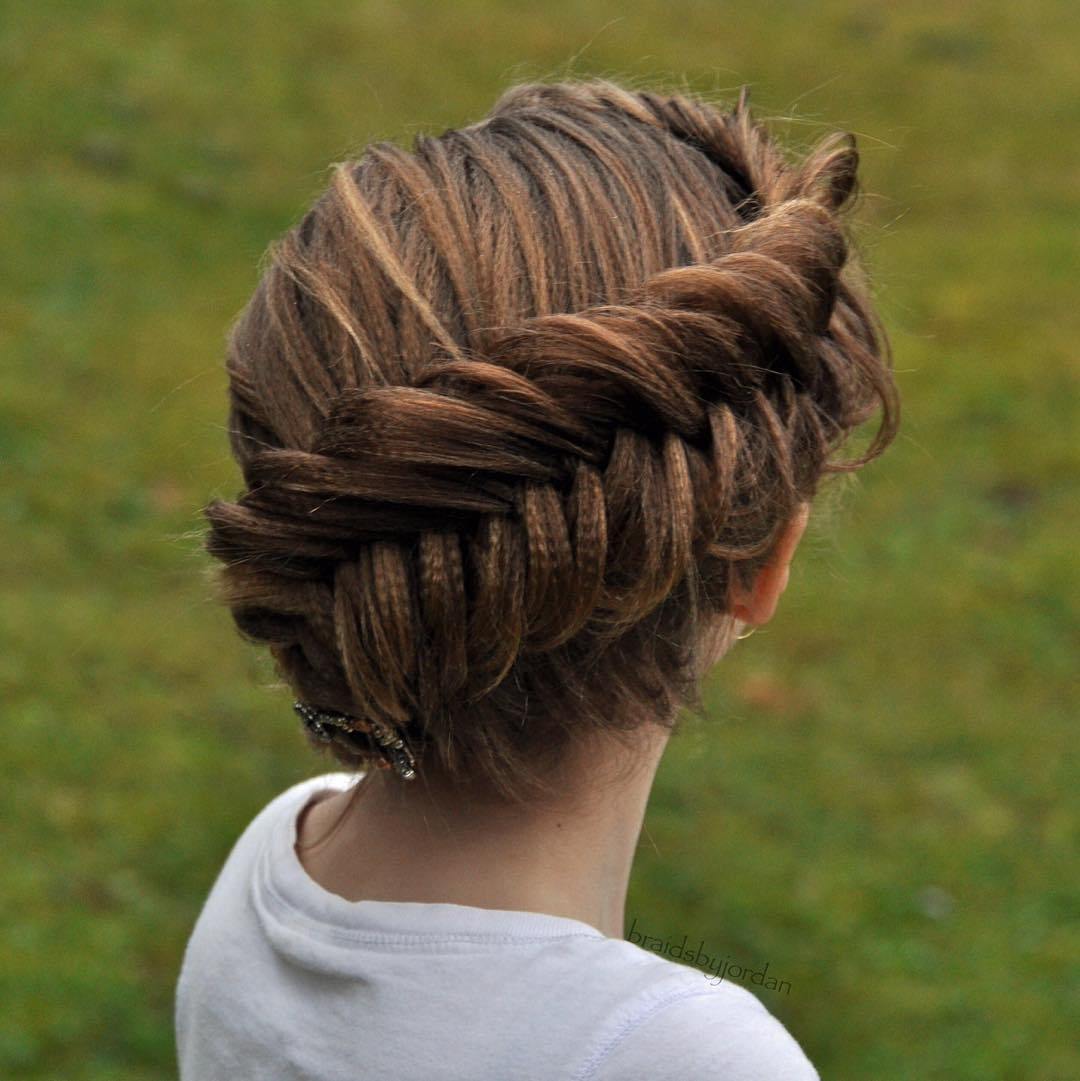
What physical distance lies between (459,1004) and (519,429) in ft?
1.65

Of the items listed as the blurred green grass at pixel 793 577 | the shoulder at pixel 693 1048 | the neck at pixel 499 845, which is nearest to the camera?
the shoulder at pixel 693 1048

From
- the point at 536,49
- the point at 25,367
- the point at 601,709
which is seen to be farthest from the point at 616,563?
the point at 536,49

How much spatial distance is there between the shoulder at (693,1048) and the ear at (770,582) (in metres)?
0.39

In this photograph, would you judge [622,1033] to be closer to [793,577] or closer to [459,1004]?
[459,1004]

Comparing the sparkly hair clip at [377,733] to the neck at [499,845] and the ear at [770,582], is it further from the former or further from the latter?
the ear at [770,582]

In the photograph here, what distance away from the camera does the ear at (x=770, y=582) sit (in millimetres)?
1496

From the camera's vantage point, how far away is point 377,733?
1.43 meters

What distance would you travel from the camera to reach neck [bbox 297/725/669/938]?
4.64 feet

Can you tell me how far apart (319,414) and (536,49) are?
6757mm

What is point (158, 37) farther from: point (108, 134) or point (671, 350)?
point (671, 350)

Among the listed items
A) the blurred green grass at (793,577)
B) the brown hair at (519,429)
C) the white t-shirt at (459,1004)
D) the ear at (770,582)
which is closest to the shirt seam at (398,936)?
the white t-shirt at (459,1004)

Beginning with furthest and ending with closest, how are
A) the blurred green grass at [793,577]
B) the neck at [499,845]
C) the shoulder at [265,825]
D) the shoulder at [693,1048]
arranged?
the blurred green grass at [793,577]
the shoulder at [265,825]
the neck at [499,845]
the shoulder at [693,1048]

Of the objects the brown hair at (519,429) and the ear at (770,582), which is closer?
the brown hair at (519,429)

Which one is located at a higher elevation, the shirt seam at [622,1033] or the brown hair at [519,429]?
the brown hair at [519,429]
